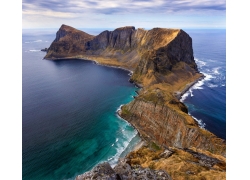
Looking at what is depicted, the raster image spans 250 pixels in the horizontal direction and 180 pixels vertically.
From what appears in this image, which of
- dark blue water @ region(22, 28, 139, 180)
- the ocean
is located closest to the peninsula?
the ocean

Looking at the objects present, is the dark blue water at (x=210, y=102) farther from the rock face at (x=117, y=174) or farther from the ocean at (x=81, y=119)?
the rock face at (x=117, y=174)

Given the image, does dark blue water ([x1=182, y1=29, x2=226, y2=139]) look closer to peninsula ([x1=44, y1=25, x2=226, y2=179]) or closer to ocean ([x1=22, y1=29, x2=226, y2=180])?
ocean ([x1=22, y1=29, x2=226, y2=180])

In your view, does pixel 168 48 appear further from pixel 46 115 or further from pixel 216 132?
pixel 46 115

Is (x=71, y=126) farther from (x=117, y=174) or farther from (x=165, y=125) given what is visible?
(x=117, y=174)

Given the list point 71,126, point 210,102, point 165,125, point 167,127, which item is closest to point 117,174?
point 167,127

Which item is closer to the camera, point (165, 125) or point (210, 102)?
point (165, 125)

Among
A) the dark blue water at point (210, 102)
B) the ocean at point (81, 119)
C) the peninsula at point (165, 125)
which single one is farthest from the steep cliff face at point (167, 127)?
the dark blue water at point (210, 102)
